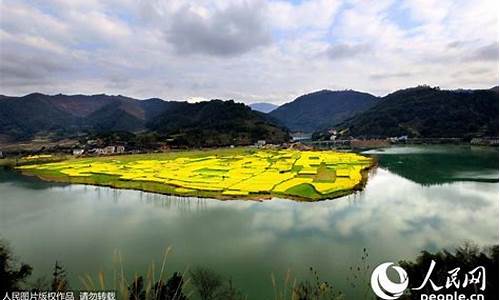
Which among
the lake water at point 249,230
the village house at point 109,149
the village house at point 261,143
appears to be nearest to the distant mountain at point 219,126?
the village house at point 261,143

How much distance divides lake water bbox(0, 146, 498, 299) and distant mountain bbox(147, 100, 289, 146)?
4091cm

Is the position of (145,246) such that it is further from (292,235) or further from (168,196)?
(168,196)

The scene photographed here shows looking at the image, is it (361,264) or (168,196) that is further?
(168,196)

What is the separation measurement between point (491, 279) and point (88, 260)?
9.81 m

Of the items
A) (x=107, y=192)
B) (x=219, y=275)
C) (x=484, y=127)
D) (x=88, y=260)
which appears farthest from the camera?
(x=484, y=127)

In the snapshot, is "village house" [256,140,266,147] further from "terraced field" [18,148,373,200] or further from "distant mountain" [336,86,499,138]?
"terraced field" [18,148,373,200]

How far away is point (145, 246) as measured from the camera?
11.4 m

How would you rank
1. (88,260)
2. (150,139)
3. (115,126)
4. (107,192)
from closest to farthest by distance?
(88,260) < (107,192) < (150,139) < (115,126)

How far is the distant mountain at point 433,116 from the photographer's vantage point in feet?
230

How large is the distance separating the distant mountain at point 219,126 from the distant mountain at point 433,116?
915 inches

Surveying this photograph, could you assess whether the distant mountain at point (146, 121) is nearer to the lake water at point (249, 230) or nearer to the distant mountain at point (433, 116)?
the distant mountain at point (433, 116)

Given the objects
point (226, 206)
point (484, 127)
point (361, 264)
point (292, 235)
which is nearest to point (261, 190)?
point (226, 206)

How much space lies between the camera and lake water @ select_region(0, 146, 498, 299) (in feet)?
32.0

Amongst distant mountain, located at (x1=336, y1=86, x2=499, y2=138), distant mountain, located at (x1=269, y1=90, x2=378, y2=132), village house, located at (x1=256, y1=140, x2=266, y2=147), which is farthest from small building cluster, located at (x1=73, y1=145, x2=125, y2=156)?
distant mountain, located at (x1=269, y1=90, x2=378, y2=132)
